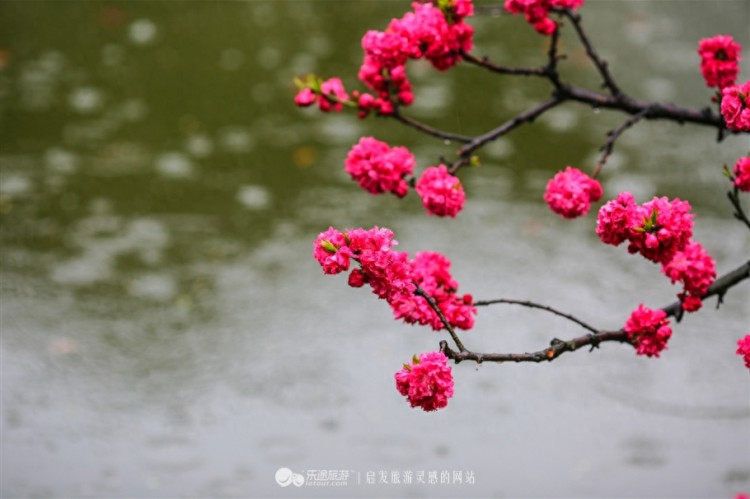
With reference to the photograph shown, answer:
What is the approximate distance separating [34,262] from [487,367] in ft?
6.05

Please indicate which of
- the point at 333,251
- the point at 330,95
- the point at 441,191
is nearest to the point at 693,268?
the point at 441,191

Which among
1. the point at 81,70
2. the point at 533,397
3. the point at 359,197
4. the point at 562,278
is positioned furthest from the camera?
the point at 81,70

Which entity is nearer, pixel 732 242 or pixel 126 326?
pixel 126 326

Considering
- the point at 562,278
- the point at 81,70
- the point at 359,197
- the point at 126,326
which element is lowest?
the point at 126,326

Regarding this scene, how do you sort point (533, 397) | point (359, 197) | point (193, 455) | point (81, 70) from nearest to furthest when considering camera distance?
point (193, 455), point (533, 397), point (359, 197), point (81, 70)

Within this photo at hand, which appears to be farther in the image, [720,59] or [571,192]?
[720,59]

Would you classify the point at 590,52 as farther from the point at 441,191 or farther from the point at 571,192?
the point at 441,191

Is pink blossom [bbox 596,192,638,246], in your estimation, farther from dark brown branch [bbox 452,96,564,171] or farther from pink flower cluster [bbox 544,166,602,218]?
dark brown branch [bbox 452,96,564,171]

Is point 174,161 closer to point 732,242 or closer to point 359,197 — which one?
point 359,197

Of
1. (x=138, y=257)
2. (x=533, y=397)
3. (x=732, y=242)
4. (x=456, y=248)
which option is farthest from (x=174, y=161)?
(x=732, y=242)

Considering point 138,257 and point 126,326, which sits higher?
point 138,257

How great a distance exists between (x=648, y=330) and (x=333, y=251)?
72cm

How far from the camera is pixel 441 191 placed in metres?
1.93

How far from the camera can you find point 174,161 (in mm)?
A: 4039
